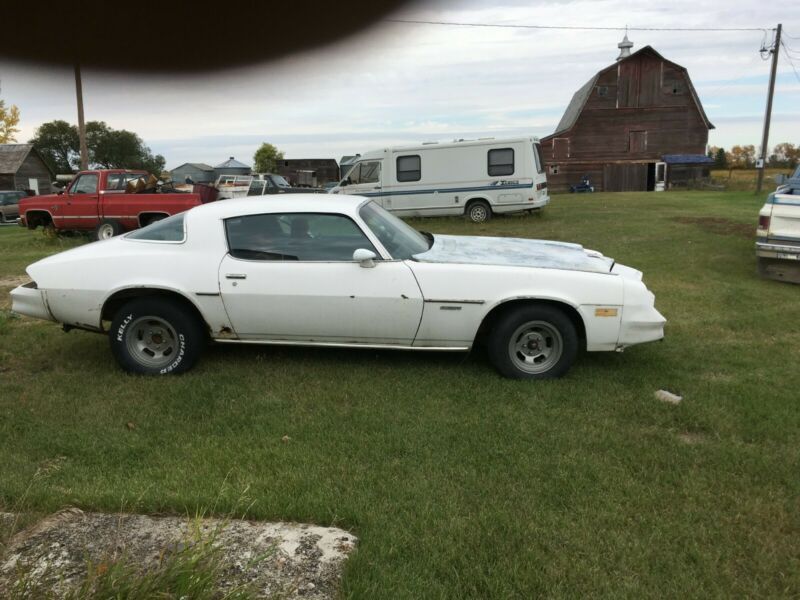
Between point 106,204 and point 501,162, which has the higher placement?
point 501,162

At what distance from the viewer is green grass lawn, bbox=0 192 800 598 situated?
2.59 m

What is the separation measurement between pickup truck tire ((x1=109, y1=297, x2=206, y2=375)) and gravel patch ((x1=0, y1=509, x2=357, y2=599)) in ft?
6.78

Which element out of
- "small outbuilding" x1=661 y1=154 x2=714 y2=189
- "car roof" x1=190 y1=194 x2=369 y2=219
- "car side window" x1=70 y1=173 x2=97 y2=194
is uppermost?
"small outbuilding" x1=661 y1=154 x2=714 y2=189

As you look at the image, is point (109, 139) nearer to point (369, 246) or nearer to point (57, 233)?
point (369, 246)

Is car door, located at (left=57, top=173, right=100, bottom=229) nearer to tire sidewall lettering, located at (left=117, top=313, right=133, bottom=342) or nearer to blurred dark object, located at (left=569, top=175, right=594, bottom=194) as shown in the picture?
tire sidewall lettering, located at (left=117, top=313, right=133, bottom=342)

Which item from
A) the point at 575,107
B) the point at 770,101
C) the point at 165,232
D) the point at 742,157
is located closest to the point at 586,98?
the point at 575,107

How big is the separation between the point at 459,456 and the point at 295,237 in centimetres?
223

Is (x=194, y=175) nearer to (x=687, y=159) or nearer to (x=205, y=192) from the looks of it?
(x=687, y=159)

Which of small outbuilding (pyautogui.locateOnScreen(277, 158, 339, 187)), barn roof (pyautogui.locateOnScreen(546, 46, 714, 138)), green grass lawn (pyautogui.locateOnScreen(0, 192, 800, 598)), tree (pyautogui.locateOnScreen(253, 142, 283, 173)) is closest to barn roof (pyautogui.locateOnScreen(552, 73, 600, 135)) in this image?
barn roof (pyautogui.locateOnScreen(546, 46, 714, 138))

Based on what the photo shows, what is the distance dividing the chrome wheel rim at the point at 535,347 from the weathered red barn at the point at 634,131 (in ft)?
121

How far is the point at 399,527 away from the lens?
2.82 m

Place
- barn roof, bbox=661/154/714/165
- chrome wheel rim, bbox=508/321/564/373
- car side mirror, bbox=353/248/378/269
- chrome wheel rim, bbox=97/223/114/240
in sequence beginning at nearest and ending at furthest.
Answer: car side mirror, bbox=353/248/378/269 < chrome wheel rim, bbox=508/321/564/373 < chrome wheel rim, bbox=97/223/114/240 < barn roof, bbox=661/154/714/165

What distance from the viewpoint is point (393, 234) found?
16.8 feet

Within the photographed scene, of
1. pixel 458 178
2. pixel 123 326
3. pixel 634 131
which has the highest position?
pixel 634 131
